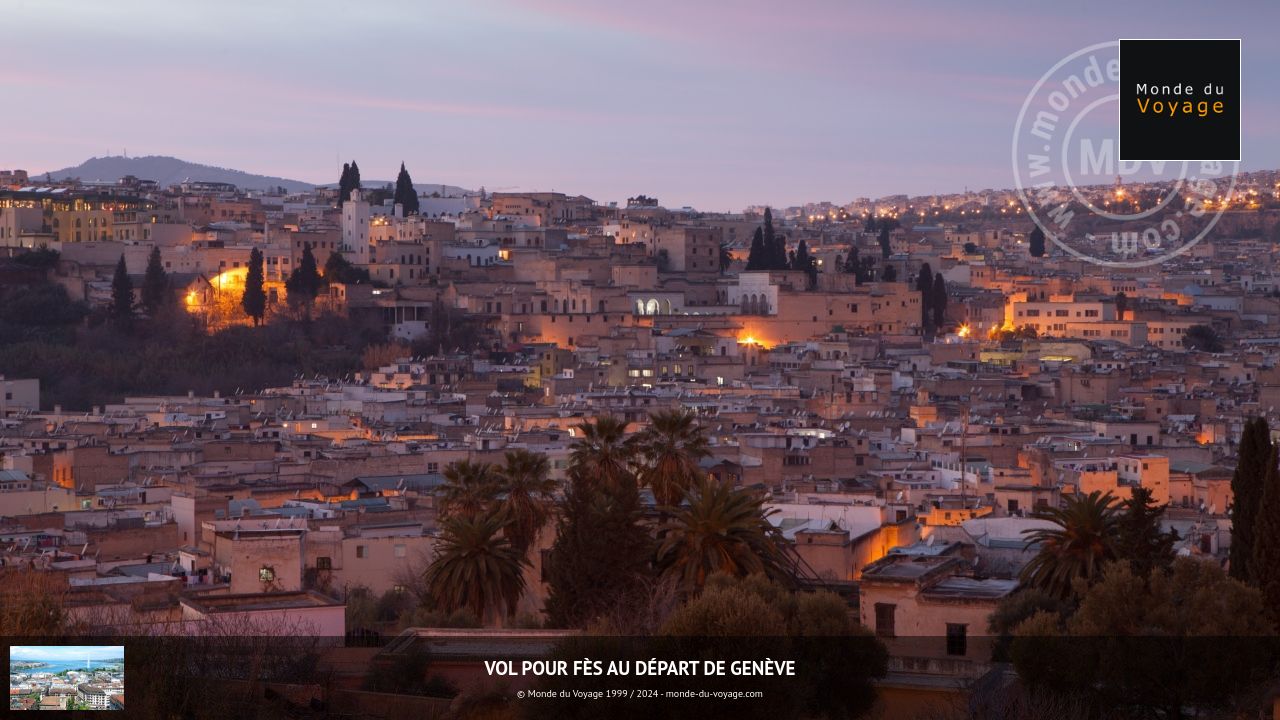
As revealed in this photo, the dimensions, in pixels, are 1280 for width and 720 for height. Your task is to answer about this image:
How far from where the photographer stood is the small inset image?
9.97m

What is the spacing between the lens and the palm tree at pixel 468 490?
1769cm

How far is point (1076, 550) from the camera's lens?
1521cm

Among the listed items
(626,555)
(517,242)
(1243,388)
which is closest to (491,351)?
(517,242)

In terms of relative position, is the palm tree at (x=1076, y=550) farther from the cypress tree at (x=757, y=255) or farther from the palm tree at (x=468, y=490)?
the cypress tree at (x=757, y=255)

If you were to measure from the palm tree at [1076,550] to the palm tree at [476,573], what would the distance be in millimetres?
3975

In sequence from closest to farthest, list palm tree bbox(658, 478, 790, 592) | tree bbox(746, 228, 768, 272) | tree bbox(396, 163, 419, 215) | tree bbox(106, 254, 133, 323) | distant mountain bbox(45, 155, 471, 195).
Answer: palm tree bbox(658, 478, 790, 592) < tree bbox(106, 254, 133, 323) < tree bbox(746, 228, 768, 272) < tree bbox(396, 163, 419, 215) < distant mountain bbox(45, 155, 471, 195)

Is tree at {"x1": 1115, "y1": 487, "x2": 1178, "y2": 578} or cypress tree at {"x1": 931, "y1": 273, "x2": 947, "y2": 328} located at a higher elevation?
cypress tree at {"x1": 931, "y1": 273, "x2": 947, "y2": 328}

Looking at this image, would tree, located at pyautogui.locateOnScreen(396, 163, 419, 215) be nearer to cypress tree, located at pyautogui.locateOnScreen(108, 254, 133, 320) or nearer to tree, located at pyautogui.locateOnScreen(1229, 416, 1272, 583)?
cypress tree, located at pyautogui.locateOnScreen(108, 254, 133, 320)

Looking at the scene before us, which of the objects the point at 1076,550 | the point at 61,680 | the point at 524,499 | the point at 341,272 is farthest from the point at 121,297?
the point at 61,680

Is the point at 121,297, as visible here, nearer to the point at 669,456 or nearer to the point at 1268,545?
the point at 669,456

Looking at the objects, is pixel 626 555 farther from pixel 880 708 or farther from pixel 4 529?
pixel 4 529

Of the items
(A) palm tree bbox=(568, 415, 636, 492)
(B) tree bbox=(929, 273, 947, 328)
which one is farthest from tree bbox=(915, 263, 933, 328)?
(A) palm tree bbox=(568, 415, 636, 492)

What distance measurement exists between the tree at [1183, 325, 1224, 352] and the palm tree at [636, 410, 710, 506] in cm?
3633

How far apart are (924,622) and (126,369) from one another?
32.2 metres
